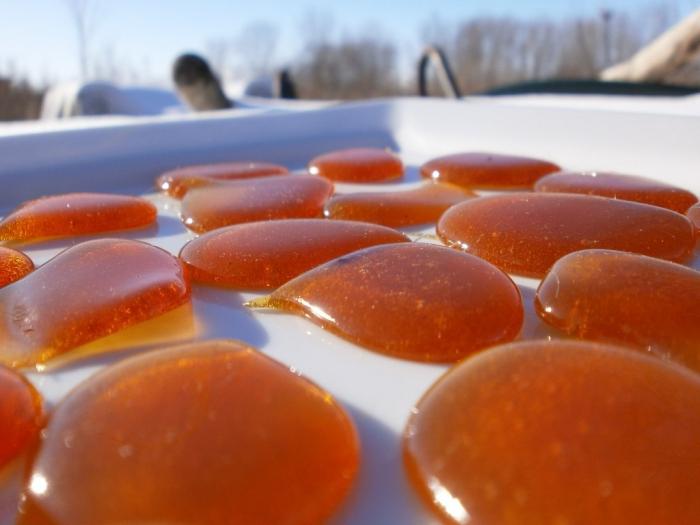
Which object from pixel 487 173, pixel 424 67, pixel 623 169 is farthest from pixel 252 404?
pixel 424 67

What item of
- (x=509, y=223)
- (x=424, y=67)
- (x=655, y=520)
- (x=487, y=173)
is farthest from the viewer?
(x=424, y=67)

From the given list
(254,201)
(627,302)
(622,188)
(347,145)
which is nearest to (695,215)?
(622,188)

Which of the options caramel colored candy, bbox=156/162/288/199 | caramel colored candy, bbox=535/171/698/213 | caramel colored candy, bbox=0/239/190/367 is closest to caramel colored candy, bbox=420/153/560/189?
caramel colored candy, bbox=535/171/698/213

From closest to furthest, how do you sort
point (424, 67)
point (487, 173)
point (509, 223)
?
1. point (509, 223)
2. point (487, 173)
3. point (424, 67)

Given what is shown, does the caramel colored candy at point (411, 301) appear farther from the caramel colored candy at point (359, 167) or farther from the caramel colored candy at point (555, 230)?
the caramel colored candy at point (359, 167)

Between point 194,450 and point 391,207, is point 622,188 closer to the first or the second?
point 391,207

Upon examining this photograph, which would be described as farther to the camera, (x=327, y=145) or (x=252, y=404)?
(x=327, y=145)

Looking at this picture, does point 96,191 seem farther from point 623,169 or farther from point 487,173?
point 623,169
